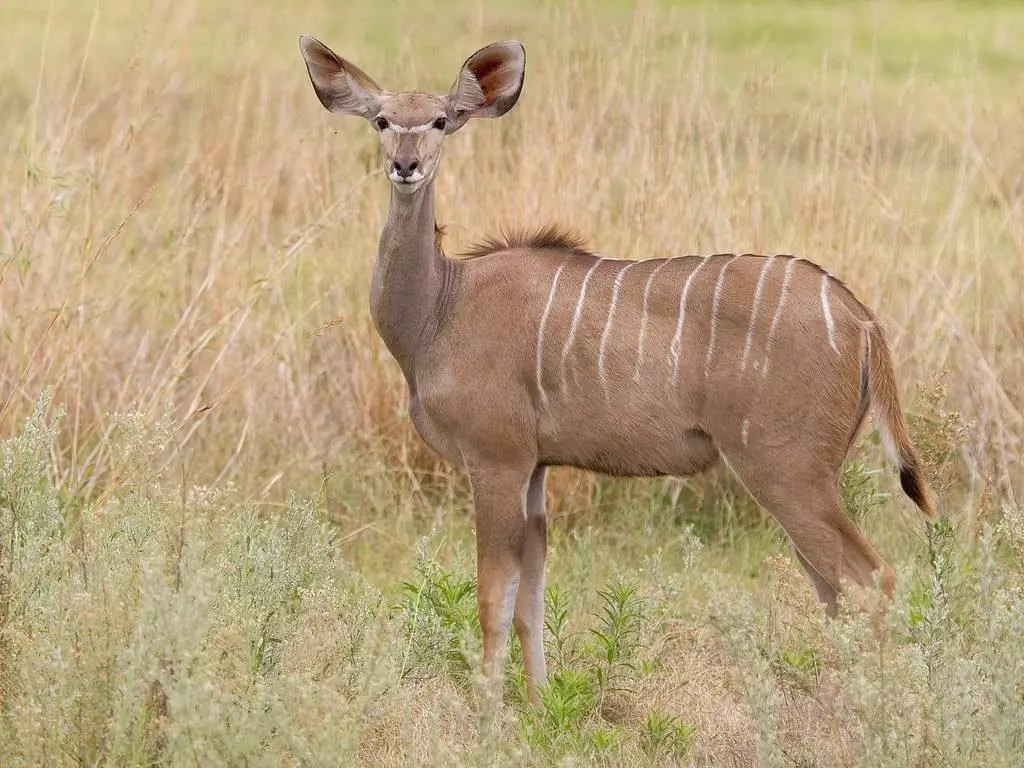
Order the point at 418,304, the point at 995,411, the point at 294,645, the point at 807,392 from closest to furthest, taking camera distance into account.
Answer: the point at 294,645 → the point at 807,392 → the point at 418,304 → the point at 995,411

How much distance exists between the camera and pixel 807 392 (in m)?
3.83

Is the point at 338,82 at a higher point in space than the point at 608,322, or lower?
higher

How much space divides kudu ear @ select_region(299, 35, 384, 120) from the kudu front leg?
92 cm

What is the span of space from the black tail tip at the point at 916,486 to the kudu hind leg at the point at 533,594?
86 centimetres

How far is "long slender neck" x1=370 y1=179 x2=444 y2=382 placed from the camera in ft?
13.6

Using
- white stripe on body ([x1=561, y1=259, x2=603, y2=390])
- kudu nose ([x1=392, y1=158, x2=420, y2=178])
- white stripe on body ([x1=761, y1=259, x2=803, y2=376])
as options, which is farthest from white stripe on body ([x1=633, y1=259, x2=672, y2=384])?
kudu nose ([x1=392, y1=158, x2=420, y2=178])

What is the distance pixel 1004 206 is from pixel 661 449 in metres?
Answer: 2.01

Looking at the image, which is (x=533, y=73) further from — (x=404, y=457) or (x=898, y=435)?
(x=898, y=435)

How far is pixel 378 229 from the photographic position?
19.4 feet

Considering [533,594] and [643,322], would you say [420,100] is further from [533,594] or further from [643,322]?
[533,594]

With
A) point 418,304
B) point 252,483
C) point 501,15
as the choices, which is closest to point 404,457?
point 252,483

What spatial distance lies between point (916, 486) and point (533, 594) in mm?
929

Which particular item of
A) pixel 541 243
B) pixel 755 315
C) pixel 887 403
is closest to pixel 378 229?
pixel 541 243

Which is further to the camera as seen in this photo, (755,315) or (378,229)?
(378,229)
